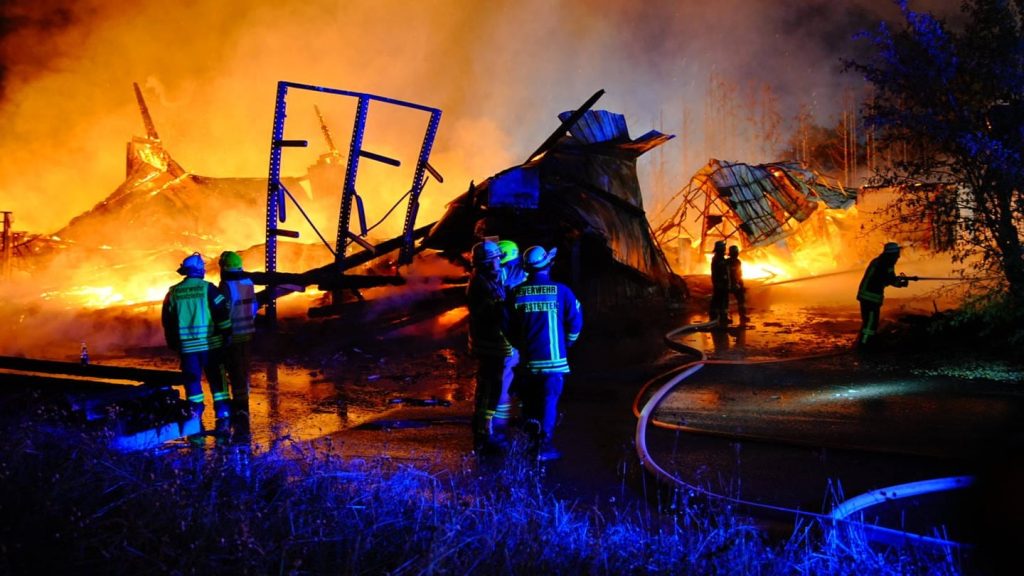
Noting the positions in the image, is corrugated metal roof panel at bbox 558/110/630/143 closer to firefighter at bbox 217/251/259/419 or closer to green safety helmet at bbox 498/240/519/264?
green safety helmet at bbox 498/240/519/264

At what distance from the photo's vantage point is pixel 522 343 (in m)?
4.88

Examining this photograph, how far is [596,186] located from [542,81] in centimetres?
1371

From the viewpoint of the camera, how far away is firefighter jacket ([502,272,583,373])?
4812mm

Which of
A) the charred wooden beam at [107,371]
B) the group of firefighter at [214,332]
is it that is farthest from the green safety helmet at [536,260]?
the charred wooden beam at [107,371]

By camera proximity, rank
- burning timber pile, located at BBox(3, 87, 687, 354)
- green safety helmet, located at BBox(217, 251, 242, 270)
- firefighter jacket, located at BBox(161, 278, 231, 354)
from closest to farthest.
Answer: firefighter jacket, located at BBox(161, 278, 231, 354) → green safety helmet, located at BBox(217, 251, 242, 270) → burning timber pile, located at BBox(3, 87, 687, 354)

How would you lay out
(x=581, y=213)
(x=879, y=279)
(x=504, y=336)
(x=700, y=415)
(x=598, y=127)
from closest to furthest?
(x=504, y=336)
(x=700, y=415)
(x=879, y=279)
(x=581, y=213)
(x=598, y=127)

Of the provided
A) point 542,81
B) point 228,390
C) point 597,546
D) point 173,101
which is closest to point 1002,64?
point 597,546

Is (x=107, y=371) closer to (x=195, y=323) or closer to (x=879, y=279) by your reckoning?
(x=195, y=323)

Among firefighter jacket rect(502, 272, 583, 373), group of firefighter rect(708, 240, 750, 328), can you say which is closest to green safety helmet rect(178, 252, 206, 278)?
firefighter jacket rect(502, 272, 583, 373)

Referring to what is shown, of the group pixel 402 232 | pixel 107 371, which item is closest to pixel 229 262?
pixel 107 371

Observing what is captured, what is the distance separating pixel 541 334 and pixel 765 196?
18.5 metres

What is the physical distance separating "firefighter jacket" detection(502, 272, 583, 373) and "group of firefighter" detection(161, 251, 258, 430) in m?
2.83

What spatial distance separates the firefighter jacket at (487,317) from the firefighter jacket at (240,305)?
2747mm

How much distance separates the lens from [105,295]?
51.2ft
